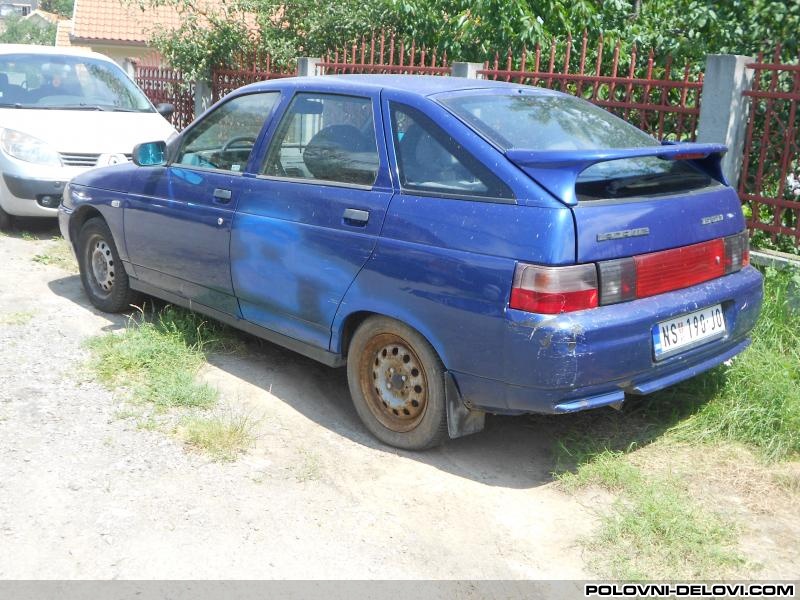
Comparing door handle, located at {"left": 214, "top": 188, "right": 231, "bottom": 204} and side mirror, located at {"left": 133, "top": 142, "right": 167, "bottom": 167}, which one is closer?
door handle, located at {"left": 214, "top": 188, "right": 231, "bottom": 204}

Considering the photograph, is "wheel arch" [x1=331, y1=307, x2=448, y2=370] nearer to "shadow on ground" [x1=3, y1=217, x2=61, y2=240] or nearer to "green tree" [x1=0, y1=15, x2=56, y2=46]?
"shadow on ground" [x1=3, y1=217, x2=61, y2=240]

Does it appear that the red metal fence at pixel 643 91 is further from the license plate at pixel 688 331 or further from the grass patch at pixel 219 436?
the grass patch at pixel 219 436

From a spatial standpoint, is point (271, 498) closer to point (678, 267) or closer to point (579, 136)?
point (678, 267)

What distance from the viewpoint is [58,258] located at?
807cm

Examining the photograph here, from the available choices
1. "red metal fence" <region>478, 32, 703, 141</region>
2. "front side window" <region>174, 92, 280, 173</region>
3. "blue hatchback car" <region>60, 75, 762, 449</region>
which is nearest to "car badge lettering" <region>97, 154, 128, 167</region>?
"front side window" <region>174, 92, 280, 173</region>

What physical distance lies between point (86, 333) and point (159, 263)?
2.60 ft

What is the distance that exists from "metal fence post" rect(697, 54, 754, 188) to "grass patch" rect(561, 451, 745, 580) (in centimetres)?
298

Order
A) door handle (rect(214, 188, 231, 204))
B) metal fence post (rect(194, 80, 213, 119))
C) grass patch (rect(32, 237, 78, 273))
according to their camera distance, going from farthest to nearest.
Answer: metal fence post (rect(194, 80, 213, 119)) → grass patch (rect(32, 237, 78, 273)) → door handle (rect(214, 188, 231, 204))

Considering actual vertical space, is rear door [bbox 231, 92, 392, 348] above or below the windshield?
below

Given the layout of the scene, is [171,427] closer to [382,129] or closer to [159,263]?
[159,263]

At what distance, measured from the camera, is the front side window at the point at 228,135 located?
516 cm

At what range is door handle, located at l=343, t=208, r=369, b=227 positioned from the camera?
171 inches

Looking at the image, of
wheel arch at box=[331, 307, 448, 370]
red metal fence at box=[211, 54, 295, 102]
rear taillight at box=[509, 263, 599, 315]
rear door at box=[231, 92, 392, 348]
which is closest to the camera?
rear taillight at box=[509, 263, 599, 315]

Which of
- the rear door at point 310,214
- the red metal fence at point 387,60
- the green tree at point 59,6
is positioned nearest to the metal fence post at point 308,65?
the red metal fence at point 387,60
